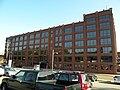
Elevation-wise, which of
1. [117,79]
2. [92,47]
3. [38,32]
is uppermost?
[38,32]

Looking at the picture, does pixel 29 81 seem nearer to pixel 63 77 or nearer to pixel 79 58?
pixel 63 77

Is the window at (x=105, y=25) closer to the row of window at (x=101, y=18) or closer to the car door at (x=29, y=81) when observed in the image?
the row of window at (x=101, y=18)

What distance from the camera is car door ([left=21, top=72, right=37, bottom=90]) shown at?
7773mm

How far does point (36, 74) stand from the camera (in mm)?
7945

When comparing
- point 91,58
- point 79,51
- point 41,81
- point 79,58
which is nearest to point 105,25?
point 91,58

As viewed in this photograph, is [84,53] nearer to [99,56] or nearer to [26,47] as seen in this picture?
[99,56]

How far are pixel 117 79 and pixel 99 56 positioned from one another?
36.1m

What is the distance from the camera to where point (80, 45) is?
67188 millimetres

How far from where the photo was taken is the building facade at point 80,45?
59.6 m

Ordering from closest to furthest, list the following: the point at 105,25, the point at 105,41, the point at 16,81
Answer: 1. the point at 16,81
2. the point at 105,41
3. the point at 105,25

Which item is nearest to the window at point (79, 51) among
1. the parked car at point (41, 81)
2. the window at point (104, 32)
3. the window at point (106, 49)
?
the window at point (106, 49)

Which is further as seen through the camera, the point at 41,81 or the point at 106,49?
the point at 106,49

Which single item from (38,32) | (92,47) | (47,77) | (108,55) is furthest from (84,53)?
(47,77)

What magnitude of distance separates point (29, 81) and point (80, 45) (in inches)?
2367
